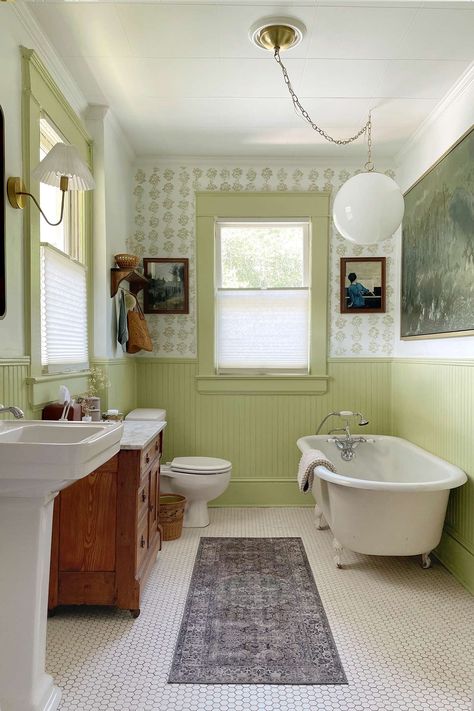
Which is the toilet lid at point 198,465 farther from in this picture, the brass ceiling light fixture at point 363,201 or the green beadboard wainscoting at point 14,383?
the brass ceiling light fixture at point 363,201

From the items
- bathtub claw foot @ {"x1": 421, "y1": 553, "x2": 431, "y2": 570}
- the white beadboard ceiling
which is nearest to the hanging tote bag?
the white beadboard ceiling

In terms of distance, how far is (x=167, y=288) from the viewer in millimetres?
4117

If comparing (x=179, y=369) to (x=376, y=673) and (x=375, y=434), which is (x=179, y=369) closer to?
(x=375, y=434)

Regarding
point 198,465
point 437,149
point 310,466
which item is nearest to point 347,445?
point 310,466

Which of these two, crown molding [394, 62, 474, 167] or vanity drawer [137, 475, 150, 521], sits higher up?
crown molding [394, 62, 474, 167]

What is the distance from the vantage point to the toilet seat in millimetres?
3516

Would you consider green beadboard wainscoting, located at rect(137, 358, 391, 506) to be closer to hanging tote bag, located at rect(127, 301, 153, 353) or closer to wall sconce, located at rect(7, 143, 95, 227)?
hanging tote bag, located at rect(127, 301, 153, 353)

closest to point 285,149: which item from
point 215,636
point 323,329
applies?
point 323,329

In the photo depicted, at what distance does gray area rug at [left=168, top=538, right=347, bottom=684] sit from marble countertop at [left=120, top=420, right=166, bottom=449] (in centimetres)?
84

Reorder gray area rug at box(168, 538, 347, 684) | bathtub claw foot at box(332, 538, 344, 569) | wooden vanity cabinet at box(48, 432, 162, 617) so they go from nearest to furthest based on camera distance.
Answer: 1. gray area rug at box(168, 538, 347, 684)
2. wooden vanity cabinet at box(48, 432, 162, 617)
3. bathtub claw foot at box(332, 538, 344, 569)

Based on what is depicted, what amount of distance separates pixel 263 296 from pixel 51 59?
7.09ft

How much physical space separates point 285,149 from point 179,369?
1885mm

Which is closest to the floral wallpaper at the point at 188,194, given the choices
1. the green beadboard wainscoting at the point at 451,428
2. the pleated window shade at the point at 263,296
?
the pleated window shade at the point at 263,296

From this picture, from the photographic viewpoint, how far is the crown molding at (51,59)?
7.51 ft
